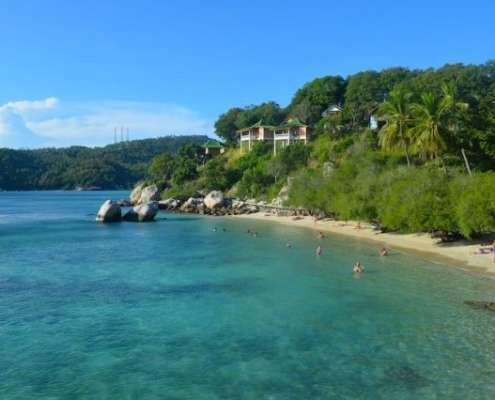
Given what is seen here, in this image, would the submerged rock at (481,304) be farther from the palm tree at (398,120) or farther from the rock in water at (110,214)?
the rock in water at (110,214)

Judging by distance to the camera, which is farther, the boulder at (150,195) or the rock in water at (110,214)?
the boulder at (150,195)

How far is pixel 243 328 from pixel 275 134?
8817cm

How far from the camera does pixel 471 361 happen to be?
17203 mm

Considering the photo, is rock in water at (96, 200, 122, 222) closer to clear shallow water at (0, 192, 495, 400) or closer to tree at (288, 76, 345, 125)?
clear shallow water at (0, 192, 495, 400)

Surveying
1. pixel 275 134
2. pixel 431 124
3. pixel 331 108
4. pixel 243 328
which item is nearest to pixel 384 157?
pixel 431 124

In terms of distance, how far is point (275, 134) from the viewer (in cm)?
10706

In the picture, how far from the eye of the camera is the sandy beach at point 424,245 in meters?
33.8

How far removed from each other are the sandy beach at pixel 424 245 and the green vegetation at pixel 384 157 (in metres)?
1.12

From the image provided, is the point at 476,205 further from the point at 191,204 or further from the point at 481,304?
the point at 191,204

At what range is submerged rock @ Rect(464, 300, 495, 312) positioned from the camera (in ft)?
77.2

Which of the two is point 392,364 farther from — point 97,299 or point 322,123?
point 322,123

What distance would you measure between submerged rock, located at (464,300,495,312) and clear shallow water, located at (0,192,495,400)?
60 cm

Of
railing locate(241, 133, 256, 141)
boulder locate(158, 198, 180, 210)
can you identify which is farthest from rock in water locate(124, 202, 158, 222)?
railing locate(241, 133, 256, 141)

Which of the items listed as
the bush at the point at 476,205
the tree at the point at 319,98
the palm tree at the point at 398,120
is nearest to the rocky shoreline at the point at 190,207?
Answer: the palm tree at the point at 398,120
